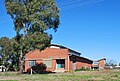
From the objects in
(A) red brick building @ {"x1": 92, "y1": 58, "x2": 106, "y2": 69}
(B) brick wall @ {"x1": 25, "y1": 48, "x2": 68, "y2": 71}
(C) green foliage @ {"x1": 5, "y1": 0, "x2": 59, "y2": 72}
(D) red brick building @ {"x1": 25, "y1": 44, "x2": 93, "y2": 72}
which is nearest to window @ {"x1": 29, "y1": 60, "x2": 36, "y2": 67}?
(D) red brick building @ {"x1": 25, "y1": 44, "x2": 93, "y2": 72}

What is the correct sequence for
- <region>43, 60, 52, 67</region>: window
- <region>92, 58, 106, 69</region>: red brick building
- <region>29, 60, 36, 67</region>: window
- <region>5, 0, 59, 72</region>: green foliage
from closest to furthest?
<region>5, 0, 59, 72</region>: green foliage
<region>43, 60, 52, 67</region>: window
<region>29, 60, 36, 67</region>: window
<region>92, 58, 106, 69</region>: red brick building

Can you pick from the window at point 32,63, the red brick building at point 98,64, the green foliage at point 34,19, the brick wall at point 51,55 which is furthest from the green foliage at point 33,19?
the red brick building at point 98,64

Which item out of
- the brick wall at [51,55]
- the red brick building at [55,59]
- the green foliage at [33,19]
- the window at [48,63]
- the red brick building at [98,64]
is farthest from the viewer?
the red brick building at [98,64]

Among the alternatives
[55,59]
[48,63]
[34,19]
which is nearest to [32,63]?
[48,63]

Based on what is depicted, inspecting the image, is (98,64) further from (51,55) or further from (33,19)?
(33,19)

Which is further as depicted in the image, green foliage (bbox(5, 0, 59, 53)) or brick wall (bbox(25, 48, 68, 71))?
brick wall (bbox(25, 48, 68, 71))

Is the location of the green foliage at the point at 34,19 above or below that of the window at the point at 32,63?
above

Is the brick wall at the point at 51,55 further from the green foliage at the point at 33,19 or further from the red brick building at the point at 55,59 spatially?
the green foliage at the point at 33,19

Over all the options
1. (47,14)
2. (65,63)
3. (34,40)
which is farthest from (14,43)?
(65,63)

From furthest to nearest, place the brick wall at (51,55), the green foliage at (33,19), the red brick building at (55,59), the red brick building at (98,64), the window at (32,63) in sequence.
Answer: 1. the red brick building at (98,64)
2. the window at (32,63)
3. the brick wall at (51,55)
4. the red brick building at (55,59)
5. the green foliage at (33,19)

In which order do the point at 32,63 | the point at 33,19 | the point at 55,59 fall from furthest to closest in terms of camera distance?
the point at 32,63 < the point at 55,59 < the point at 33,19

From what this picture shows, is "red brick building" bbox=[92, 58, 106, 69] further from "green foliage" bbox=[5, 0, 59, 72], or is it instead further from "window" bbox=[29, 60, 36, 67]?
"green foliage" bbox=[5, 0, 59, 72]

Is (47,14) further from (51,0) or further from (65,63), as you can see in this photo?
(65,63)

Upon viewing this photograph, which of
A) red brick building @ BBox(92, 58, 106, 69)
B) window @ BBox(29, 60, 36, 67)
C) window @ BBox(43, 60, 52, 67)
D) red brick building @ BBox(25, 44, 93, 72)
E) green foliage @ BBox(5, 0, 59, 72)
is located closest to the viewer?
green foliage @ BBox(5, 0, 59, 72)
